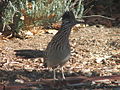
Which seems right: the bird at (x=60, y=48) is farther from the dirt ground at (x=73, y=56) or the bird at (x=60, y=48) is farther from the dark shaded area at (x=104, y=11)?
the dark shaded area at (x=104, y=11)

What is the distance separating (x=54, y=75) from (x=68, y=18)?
0.87 meters

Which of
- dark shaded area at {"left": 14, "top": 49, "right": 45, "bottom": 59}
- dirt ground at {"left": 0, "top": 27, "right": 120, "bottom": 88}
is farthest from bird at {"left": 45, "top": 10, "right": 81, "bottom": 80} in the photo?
dark shaded area at {"left": 14, "top": 49, "right": 45, "bottom": 59}

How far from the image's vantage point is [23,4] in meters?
8.07

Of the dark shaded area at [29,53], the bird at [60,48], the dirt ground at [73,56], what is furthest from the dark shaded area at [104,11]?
the bird at [60,48]

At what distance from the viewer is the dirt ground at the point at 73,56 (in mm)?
5949

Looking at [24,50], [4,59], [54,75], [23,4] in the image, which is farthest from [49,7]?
[54,75]

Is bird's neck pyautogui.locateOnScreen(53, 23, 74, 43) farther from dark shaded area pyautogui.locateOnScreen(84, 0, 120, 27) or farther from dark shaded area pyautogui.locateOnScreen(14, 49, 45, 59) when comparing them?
dark shaded area pyautogui.locateOnScreen(84, 0, 120, 27)

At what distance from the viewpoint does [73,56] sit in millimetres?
6879

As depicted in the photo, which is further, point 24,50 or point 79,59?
point 24,50

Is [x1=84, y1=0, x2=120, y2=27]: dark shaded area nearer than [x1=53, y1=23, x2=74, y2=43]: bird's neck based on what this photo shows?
No

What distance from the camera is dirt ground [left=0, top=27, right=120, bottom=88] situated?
5.95 meters

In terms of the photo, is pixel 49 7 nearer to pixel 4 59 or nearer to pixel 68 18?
pixel 4 59

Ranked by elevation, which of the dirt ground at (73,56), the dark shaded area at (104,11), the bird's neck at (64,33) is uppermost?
the dark shaded area at (104,11)

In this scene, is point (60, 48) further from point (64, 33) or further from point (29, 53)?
point (29, 53)
